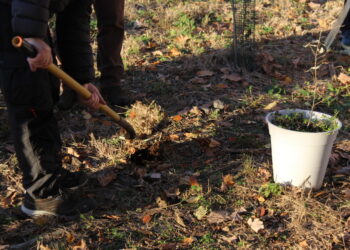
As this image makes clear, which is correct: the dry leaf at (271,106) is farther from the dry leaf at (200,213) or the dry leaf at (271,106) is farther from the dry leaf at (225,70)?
the dry leaf at (200,213)

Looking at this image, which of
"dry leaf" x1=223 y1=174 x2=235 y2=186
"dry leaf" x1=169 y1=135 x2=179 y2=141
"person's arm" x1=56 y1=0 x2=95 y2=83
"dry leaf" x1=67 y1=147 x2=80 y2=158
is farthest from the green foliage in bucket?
"dry leaf" x1=67 y1=147 x2=80 y2=158

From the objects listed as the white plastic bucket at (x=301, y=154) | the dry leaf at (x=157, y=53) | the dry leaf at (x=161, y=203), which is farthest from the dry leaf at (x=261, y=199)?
the dry leaf at (x=157, y=53)

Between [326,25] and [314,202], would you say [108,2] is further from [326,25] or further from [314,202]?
[326,25]

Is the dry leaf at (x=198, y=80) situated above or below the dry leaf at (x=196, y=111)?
above

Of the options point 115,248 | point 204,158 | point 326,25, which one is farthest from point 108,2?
point 326,25

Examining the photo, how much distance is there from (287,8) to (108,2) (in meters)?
4.00

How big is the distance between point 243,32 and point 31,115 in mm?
2972

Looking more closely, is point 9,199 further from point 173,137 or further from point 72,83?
point 173,137

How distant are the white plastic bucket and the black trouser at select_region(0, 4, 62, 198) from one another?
4.65ft

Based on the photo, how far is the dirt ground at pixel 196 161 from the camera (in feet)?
7.86

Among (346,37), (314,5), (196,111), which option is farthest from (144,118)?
(314,5)

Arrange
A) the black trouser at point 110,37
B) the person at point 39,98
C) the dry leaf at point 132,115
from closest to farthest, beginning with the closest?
the person at point 39,98 → the dry leaf at point 132,115 → the black trouser at point 110,37

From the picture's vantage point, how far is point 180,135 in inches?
138

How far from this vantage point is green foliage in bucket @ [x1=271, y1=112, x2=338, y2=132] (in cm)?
260
